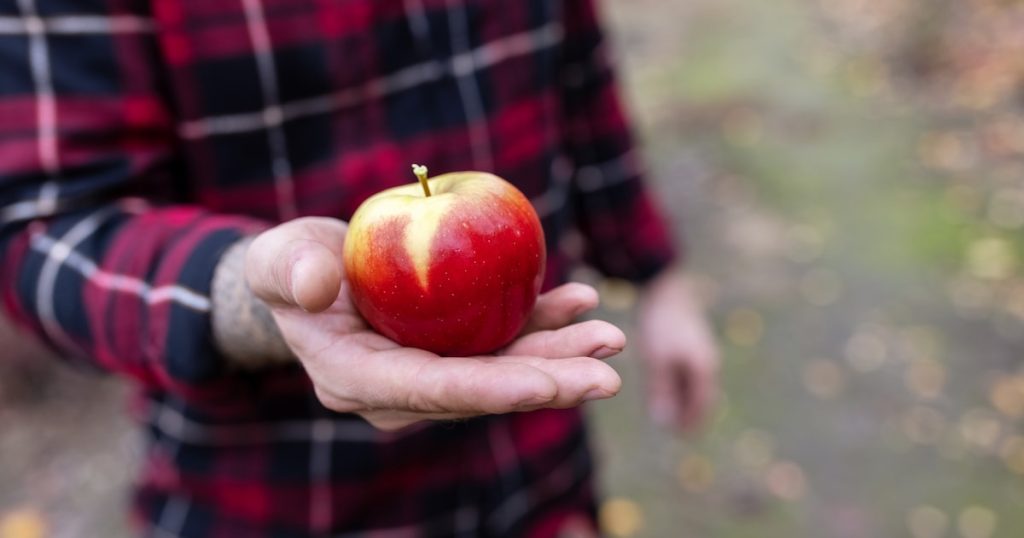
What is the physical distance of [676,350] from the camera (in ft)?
6.82

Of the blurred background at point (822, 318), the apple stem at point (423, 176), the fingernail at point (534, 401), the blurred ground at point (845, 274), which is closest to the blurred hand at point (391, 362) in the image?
the fingernail at point (534, 401)

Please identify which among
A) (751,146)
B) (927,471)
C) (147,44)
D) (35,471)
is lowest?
(927,471)

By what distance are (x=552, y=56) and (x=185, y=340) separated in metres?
0.87

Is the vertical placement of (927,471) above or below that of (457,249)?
below

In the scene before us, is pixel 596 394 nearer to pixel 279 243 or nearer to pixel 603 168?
pixel 279 243

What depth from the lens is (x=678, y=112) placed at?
611 cm

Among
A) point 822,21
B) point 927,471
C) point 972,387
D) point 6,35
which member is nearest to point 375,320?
point 6,35

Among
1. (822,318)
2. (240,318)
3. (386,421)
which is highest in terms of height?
(240,318)

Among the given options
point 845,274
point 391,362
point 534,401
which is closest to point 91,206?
point 391,362

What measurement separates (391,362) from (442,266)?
185 mm

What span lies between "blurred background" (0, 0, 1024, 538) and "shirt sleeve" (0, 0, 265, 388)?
189cm

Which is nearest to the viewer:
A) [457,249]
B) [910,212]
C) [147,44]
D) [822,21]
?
[457,249]

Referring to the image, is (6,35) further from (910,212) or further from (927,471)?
(910,212)

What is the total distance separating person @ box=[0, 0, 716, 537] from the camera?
1.05m
